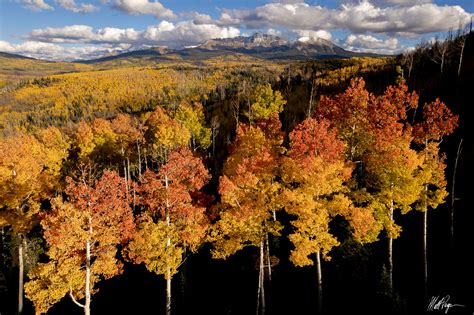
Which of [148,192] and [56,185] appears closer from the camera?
[148,192]

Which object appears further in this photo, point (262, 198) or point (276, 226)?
point (276, 226)

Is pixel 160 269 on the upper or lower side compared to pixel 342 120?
lower

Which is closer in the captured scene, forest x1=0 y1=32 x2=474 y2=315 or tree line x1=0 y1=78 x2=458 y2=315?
tree line x1=0 y1=78 x2=458 y2=315

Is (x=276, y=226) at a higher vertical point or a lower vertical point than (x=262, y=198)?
lower

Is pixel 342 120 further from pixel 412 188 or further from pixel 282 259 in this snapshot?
pixel 282 259

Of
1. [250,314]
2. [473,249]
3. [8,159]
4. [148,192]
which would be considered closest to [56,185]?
[8,159]

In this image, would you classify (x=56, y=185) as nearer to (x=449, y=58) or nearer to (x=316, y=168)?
(x=316, y=168)

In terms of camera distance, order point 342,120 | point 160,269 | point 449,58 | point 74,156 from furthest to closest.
Answer: 1. point 449,58
2. point 74,156
3. point 342,120
4. point 160,269

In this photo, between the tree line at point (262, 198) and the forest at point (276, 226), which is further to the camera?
the forest at point (276, 226)

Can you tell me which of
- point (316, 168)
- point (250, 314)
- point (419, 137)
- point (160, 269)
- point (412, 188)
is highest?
point (419, 137)

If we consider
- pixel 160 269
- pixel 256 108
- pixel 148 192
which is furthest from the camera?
pixel 256 108
